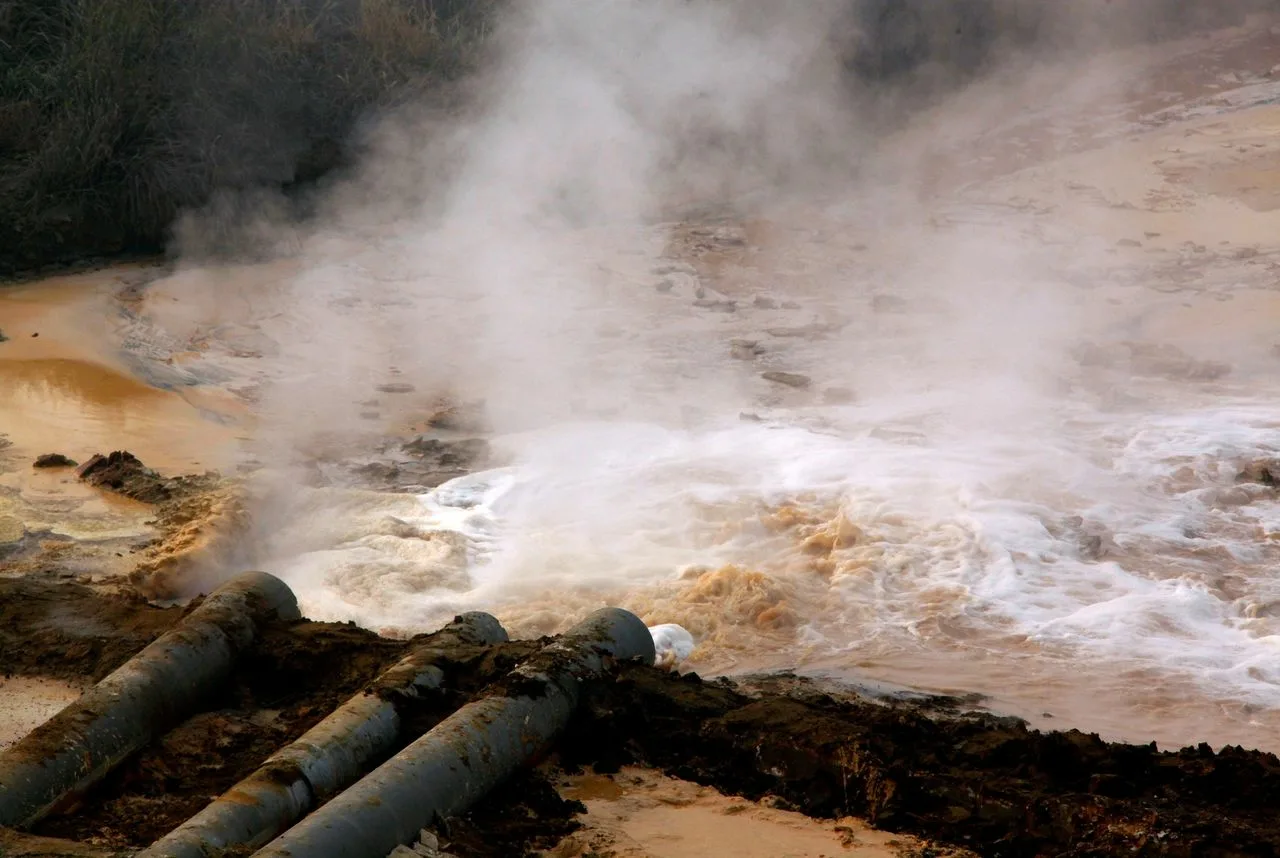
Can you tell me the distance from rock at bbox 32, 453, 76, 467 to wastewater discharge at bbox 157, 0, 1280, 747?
3.15 ft

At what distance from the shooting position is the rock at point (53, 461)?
6.87 meters

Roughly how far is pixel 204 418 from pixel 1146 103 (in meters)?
8.80

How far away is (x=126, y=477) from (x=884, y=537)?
333 cm

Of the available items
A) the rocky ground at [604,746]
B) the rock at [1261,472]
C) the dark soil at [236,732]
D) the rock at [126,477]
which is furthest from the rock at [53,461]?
the rock at [1261,472]

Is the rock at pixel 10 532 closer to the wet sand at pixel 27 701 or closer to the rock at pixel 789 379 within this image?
the wet sand at pixel 27 701

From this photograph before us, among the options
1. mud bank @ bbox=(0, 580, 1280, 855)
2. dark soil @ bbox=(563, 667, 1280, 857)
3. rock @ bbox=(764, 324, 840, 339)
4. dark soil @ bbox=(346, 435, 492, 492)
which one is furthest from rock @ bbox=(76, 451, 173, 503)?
rock @ bbox=(764, 324, 840, 339)

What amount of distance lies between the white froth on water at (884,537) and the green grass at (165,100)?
4.55 meters

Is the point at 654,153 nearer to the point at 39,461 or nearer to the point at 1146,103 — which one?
the point at 1146,103

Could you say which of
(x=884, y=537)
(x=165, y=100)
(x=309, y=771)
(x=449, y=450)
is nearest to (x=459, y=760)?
(x=309, y=771)

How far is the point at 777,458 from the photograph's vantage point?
24.9ft

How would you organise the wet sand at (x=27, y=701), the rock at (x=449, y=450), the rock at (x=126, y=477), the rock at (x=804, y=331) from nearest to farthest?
the wet sand at (x=27, y=701), the rock at (x=126, y=477), the rock at (x=449, y=450), the rock at (x=804, y=331)

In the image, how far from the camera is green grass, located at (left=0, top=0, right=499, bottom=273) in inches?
424

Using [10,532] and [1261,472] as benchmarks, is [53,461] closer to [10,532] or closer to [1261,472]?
[10,532]

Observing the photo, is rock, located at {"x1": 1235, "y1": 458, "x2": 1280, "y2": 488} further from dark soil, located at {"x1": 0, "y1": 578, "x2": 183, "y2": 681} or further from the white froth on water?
dark soil, located at {"x1": 0, "y1": 578, "x2": 183, "y2": 681}
